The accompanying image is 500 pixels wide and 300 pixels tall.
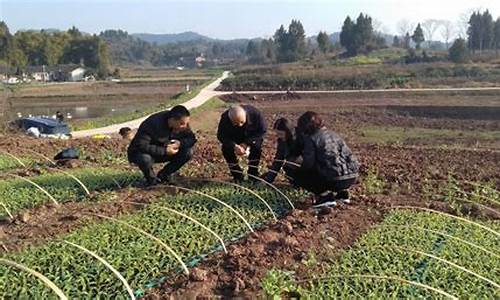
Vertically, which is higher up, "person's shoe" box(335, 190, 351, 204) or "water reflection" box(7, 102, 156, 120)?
"person's shoe" box(335, 190, 351, 204)

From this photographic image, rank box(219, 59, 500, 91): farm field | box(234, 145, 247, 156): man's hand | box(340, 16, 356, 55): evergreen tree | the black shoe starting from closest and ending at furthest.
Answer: box(234, 145, 247, 156): man's hand < the black shoe < box(219, 59, 500, 91): farm field < box(340, 16, 356, 55): evergreen tree

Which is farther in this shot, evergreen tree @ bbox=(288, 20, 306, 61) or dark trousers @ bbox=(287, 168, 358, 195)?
evergreen tree @ bbox=(288, 20, 306, 61)

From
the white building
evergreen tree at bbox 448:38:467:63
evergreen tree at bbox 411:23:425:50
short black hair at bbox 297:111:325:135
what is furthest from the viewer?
evergreen tree at bbox 411:23:425:50

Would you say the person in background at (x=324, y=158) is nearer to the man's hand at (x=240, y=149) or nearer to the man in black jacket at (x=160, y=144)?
the man's hand at (x=240, y=149)

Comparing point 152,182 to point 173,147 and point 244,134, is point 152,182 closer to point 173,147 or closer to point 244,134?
point 173,147

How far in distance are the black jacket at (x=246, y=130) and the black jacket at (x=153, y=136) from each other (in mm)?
822

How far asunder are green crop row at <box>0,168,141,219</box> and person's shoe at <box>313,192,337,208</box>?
315 cm

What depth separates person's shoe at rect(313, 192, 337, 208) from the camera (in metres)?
8.18

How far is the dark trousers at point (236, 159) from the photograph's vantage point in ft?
30.1

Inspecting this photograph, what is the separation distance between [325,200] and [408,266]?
246 centimetres

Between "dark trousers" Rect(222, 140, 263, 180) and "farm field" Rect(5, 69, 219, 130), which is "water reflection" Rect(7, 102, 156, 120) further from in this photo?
"dark trousers" Rect(222, 140, 263, 180)

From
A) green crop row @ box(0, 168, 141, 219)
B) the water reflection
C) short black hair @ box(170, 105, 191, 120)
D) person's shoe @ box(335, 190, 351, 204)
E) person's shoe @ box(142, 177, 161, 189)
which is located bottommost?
the water reflection

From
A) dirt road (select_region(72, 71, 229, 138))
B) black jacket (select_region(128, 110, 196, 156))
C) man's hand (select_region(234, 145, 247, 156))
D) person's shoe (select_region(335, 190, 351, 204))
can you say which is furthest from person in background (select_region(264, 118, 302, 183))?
dirt road (select_region(72, 71, 229, 138))

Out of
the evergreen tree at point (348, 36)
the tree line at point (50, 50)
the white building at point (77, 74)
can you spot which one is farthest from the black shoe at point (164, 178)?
the evergreen tree at point (348, 36)
